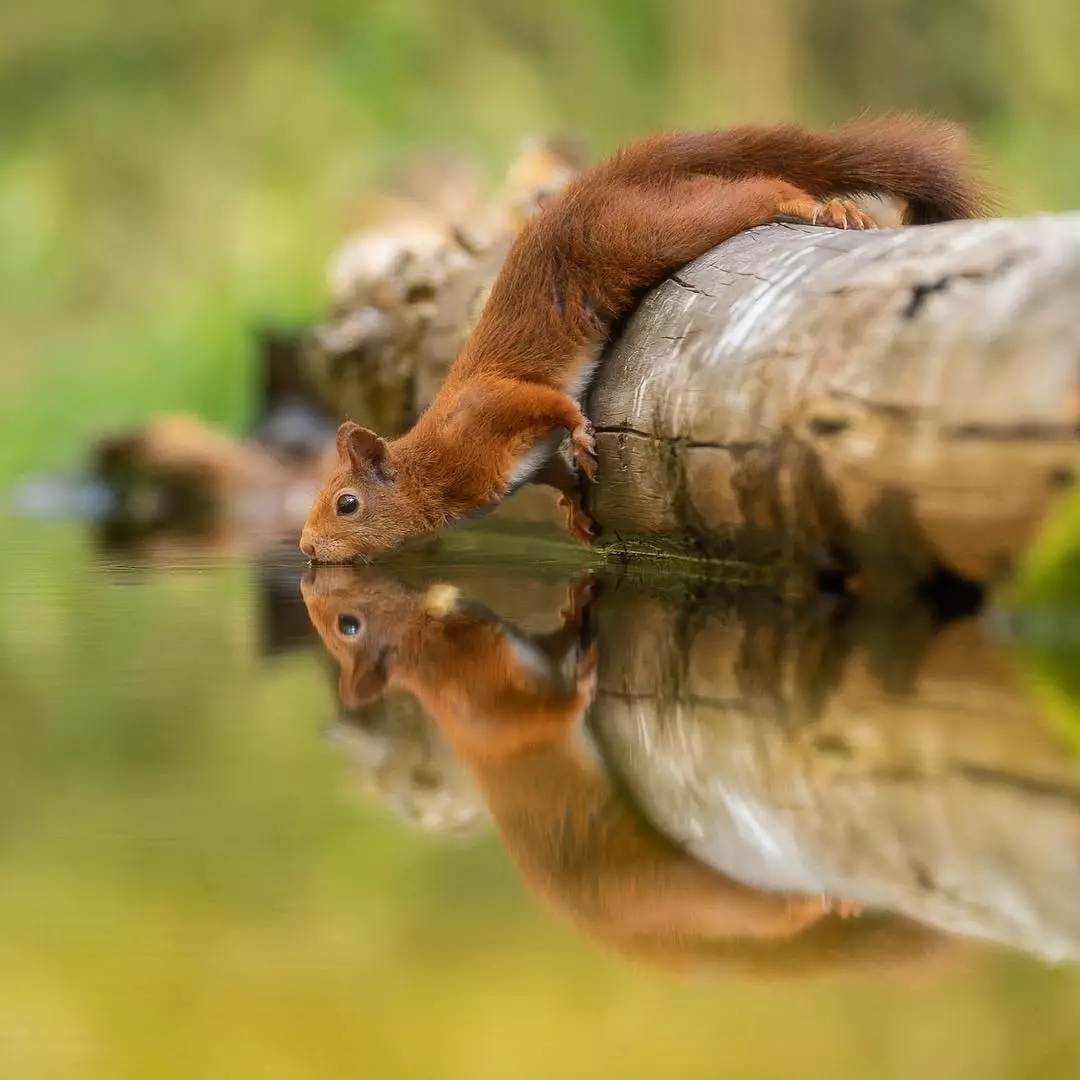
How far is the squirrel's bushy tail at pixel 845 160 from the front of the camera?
3.10 meters

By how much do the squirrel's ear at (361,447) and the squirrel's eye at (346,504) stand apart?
7 cm

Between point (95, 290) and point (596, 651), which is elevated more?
point (596, 651)

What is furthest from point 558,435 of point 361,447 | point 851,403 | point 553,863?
point 553,863

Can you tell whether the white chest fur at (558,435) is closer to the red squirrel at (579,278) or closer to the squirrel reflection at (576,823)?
the red squirrel at (579,278)

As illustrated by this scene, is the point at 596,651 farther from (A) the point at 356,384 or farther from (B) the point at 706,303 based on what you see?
(A) the point at 356,384

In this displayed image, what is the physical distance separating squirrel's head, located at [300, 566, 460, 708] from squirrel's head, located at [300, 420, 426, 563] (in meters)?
0.05

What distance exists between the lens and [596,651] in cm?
197

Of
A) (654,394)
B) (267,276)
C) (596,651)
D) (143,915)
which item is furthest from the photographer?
(267,276)

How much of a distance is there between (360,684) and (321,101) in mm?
8363

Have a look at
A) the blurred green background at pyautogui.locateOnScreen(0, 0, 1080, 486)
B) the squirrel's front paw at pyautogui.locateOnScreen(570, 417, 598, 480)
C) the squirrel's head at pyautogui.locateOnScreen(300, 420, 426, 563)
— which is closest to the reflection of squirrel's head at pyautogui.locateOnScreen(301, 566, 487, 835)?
the squirrel's front paw at pyautogui.locateOnScreen(570, 417, 598, 480)

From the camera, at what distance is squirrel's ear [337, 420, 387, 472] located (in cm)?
321

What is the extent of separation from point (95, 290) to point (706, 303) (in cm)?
722

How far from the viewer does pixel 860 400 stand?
2184 mm

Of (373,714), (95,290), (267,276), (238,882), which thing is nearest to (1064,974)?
(238,882)
